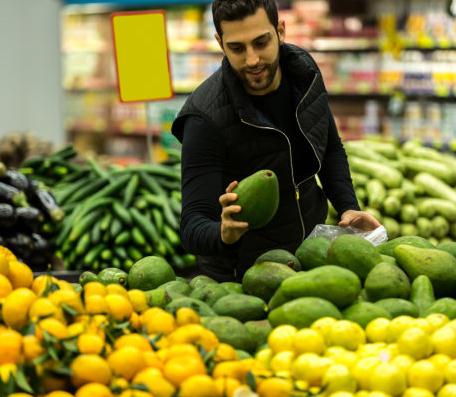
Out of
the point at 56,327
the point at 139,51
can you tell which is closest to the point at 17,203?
the point at 139,51

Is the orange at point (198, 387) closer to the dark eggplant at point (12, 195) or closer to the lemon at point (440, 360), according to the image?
the lemon at point (440, 360)

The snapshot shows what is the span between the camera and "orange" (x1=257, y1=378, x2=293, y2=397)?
172 cm

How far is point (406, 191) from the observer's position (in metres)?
4.80

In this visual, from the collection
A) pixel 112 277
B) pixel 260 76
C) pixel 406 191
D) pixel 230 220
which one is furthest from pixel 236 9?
pixel 406 191

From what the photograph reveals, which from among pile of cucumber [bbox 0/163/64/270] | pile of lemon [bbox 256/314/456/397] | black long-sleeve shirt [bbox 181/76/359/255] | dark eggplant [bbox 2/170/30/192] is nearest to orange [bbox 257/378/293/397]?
pile of lemon [bbox 256/314/456/397]

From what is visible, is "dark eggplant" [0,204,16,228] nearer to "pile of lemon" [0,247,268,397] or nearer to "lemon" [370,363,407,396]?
"pile of lemon" [0,247,268,397]

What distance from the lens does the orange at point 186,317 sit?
6.31ft

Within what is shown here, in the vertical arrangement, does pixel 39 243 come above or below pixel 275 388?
below

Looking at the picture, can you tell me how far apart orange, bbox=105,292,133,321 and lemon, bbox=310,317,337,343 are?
40cm

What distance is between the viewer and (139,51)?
425 centimetres

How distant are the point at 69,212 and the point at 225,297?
93.3 inches

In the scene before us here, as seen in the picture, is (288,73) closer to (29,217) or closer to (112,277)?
(112,277)

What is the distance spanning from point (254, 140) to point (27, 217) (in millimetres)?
1489

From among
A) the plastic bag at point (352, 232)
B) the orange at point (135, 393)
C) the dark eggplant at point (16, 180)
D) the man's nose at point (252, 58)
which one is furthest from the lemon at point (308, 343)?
the dark eggplant at point (16, 180)
